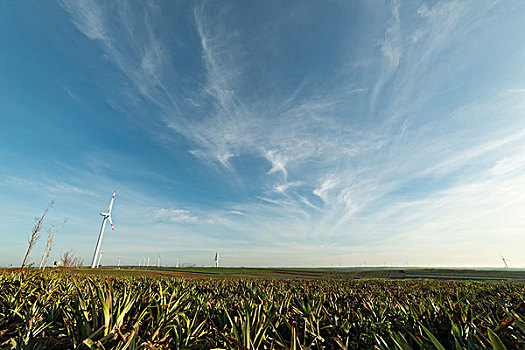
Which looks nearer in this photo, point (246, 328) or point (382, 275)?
point (246, 328)

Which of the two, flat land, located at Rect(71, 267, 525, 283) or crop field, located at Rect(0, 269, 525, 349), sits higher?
crop field, located at Rect(0, 269, 525, 349)

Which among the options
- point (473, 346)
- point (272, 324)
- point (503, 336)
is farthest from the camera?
point (272, 324)

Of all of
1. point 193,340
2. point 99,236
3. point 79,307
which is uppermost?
point 99,236

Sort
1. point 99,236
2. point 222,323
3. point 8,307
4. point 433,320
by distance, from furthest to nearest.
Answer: point 99,236 → point 8,307 → point 222,323 → point 433,320

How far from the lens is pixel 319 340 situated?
306 centimetres

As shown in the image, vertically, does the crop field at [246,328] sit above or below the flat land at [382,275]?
above

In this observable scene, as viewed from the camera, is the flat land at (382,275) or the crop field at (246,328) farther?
the flat land at (382,275)

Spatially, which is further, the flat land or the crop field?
the flat land

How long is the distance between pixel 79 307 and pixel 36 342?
51 cm

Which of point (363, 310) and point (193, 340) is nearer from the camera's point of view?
point (193, 340)

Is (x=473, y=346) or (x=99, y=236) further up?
Answer: (x=99, y=236)

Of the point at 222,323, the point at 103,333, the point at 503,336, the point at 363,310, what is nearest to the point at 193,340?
the point at 222,323

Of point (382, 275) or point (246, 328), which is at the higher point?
point (246, 328)

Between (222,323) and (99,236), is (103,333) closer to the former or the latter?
(222,323)
